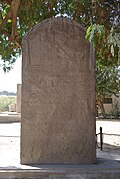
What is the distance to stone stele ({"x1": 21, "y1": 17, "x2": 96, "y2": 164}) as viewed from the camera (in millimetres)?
6625

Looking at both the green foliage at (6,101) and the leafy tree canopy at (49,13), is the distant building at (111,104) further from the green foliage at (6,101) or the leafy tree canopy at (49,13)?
the leafy tree canopy at (49,13)

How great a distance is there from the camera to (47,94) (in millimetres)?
6730

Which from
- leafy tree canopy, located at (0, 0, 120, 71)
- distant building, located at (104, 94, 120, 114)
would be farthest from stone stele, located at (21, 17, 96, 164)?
distant building, located at (104, 94, 120, 114)

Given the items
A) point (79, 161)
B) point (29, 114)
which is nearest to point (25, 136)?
point (29, 114)

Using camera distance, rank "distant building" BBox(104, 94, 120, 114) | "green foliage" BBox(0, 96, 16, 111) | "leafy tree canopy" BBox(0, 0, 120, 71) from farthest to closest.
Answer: "green foliage" BBox(0, 96, 16, 111) < "distant building" BBox(104, 94, 120, 114) < "leafy tree canopy" BBox(0, 0, 120, 71)

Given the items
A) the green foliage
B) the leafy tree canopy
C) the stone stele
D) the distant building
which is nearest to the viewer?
the stone stele

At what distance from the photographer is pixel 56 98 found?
6750mm

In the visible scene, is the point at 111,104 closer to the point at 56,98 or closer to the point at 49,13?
the point at 49,13

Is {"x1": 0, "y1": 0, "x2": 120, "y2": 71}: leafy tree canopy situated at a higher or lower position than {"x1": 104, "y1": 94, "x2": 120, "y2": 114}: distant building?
higher

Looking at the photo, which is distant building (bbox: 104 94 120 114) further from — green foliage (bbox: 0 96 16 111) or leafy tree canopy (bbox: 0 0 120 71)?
leafy tree canopy (bbox: 0 0 120 71)

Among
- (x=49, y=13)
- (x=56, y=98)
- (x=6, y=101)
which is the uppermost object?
(x=49, y=13)

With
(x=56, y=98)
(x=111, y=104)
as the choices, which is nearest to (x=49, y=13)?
(x=56, y=98)

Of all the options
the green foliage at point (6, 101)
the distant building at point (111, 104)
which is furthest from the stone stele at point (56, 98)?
the green foliage at point (6, 101)

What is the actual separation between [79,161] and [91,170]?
74 cm
